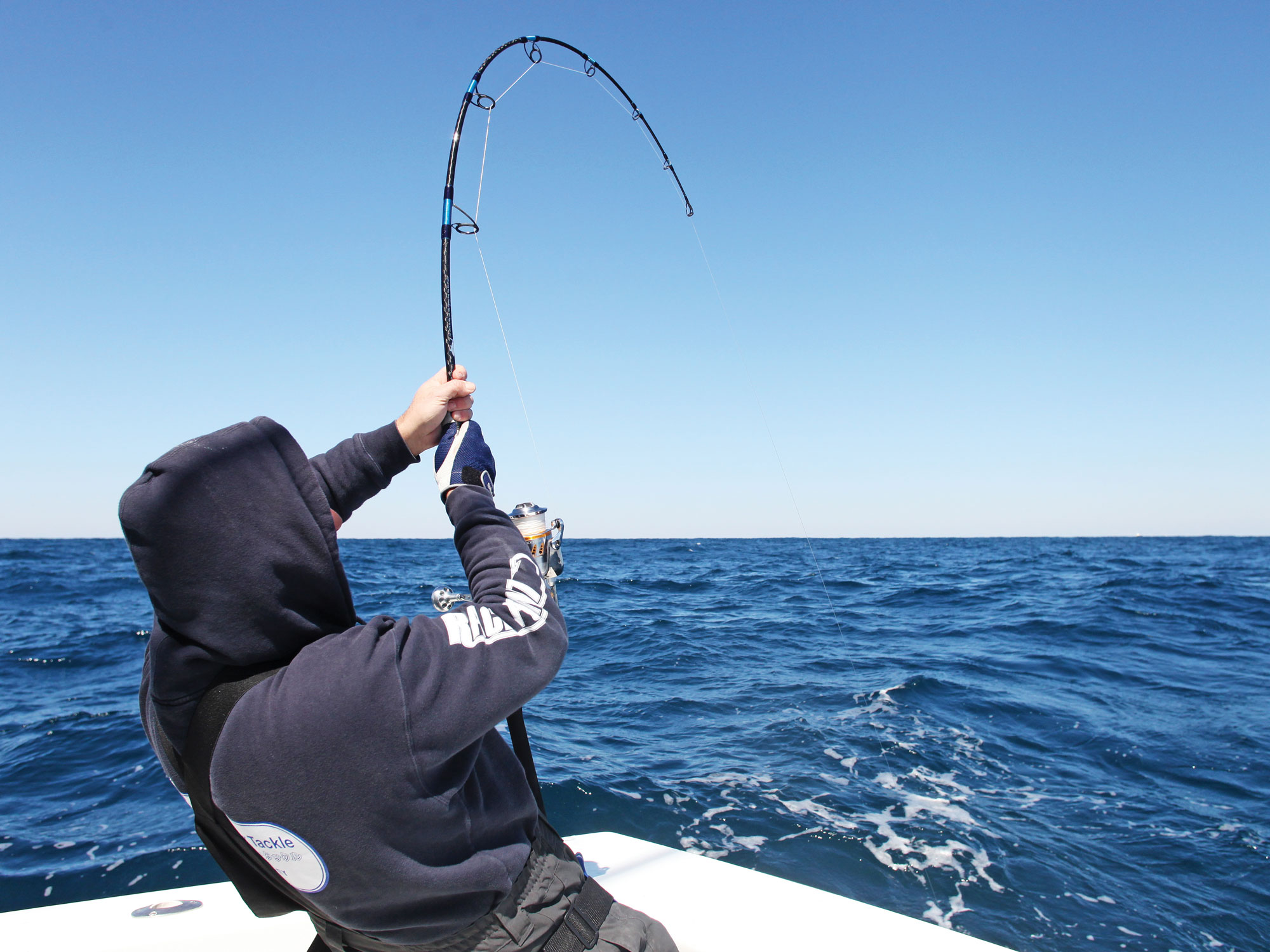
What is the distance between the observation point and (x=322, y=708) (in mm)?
999

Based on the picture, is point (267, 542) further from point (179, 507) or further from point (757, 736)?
point (757, 736)

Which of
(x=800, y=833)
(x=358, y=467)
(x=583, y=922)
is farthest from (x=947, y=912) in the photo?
(x=358, y=467)

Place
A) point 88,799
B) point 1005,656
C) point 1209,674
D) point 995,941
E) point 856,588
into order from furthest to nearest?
point 856,588, point 1005,656, point 1209,674, point 88,799, point 995,941

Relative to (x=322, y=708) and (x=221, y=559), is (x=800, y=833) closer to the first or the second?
(x=322, y=708)

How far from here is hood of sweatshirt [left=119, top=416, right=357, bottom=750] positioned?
0.98m

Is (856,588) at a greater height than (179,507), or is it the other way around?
(179,507)

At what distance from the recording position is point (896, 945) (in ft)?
6.95

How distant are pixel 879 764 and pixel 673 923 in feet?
10.3

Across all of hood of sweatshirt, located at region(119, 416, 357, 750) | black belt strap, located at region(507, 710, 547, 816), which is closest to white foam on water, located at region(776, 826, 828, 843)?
black belt strap, located at region(507, 710, 547, 816)

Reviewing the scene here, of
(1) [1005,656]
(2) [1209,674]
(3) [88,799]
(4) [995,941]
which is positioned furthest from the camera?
(1) [1005,656]

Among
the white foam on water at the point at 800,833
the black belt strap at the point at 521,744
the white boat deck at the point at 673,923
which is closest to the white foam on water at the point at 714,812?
A: the white foam on water at the point at 800,833

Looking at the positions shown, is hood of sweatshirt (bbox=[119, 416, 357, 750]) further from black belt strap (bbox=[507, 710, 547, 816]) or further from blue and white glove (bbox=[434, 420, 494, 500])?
black belt strap (bbox=[507, 710, 547, 816])

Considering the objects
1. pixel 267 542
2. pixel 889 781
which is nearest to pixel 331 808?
pixel 267 542

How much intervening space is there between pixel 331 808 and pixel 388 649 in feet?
0.76
